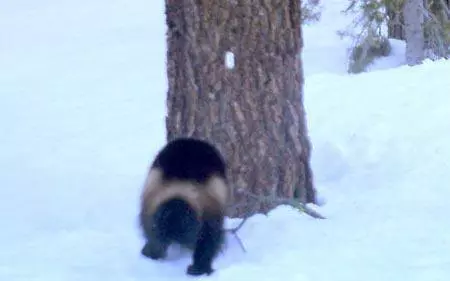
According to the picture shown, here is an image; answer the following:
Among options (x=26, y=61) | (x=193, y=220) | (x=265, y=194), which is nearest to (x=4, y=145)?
(x=265, y=194)

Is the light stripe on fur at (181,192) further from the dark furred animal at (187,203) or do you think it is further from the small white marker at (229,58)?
the small white marker at (229,58)

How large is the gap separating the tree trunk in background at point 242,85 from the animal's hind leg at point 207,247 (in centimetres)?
86

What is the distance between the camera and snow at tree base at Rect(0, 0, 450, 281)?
552 cm

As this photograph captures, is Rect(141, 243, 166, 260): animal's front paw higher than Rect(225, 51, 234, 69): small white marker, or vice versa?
Rect(225, 51, 234, 69): small white marker

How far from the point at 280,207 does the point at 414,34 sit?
33.0 feet

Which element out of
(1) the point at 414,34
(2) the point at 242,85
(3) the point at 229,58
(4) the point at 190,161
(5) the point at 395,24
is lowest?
(1) the point at 414,34

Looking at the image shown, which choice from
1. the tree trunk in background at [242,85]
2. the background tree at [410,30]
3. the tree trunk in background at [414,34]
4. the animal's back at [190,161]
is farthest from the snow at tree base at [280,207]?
the tree trunk in background at [414,34]

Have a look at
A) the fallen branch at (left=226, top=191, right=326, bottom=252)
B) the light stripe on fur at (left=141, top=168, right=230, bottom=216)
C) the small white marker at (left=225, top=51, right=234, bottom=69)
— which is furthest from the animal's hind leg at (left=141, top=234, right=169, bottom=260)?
the small white marker at (left=225, top=51, right=234, bottom=69)

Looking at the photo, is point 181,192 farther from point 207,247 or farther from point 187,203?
point 207,247

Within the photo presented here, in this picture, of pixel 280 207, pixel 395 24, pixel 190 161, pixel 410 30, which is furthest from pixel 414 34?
pixel 190 161

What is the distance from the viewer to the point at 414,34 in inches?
622

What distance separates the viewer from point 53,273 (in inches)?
218

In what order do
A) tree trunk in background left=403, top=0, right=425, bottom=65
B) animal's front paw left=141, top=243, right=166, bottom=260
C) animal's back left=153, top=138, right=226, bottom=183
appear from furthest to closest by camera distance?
tree trunk in background left=403, top=0, right=425, bottom=65
animal's front paw left=141, top=243, right=166, bottom=260
animal's back left=153, top=138, right=226, bottom=183

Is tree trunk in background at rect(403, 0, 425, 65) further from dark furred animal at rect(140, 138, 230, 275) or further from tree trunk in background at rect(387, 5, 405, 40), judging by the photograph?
dark furred animal at rect(140, 138, 230, 275)
